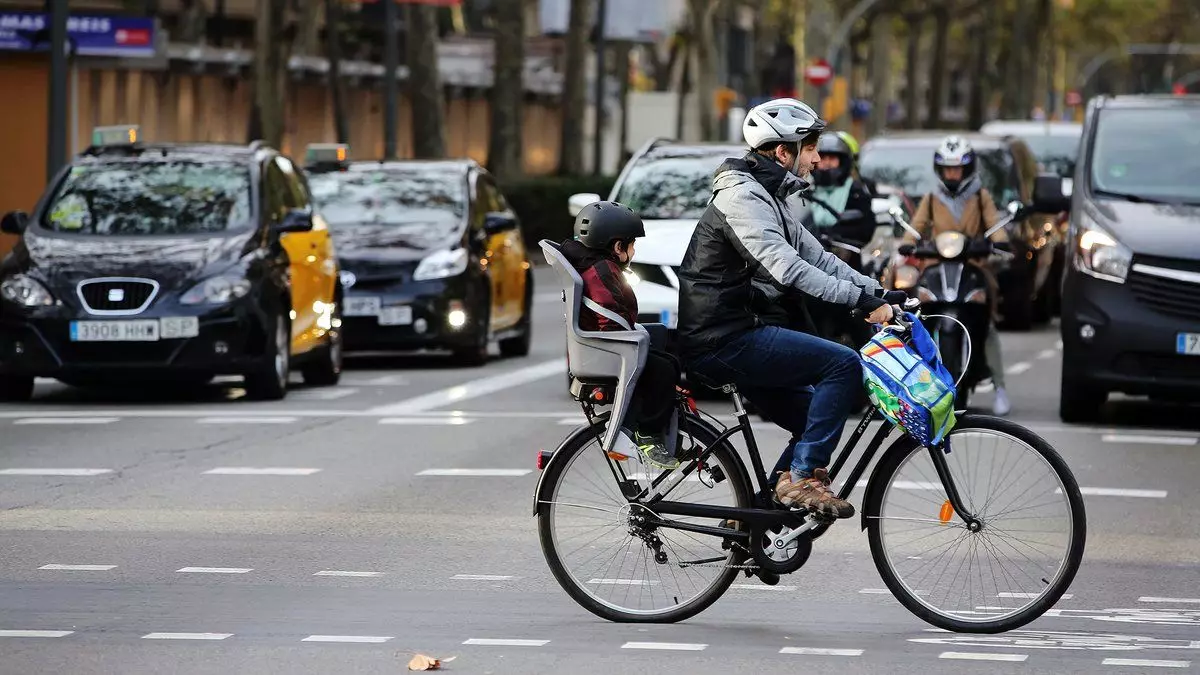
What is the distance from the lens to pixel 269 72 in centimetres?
3584

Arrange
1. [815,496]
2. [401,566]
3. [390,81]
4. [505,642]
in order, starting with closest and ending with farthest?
[505,642], [815,496], [401,566], [390,81]

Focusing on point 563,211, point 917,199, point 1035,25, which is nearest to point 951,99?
point 1035,25

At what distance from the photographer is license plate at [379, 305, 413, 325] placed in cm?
1980

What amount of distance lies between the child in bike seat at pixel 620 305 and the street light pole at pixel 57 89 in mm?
15050

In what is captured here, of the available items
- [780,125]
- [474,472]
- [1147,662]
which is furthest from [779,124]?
[474,472]

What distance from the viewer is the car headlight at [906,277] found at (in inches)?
600

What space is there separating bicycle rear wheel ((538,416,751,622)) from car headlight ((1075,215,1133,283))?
7.07 meters

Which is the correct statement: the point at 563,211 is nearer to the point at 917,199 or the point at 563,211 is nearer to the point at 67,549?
the point at 917,199

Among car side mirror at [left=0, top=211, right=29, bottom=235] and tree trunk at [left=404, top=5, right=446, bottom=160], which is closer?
car side mirror at [left=0, top=211, right=29, bottom=235]

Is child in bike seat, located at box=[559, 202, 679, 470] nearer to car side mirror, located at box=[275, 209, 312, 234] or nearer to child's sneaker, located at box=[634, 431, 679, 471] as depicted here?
child's sneaker, located at box=[634, 431, 679, 471]

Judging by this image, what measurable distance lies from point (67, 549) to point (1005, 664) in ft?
13.2

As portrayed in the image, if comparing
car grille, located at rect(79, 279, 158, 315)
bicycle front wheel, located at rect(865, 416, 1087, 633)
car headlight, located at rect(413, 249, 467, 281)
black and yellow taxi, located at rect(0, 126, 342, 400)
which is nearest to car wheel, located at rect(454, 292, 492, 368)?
car headlight, located at rect(413, 249, 467, 281)

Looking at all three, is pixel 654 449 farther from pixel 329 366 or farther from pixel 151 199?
pixel 329 366

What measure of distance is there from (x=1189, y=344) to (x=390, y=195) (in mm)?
8491
